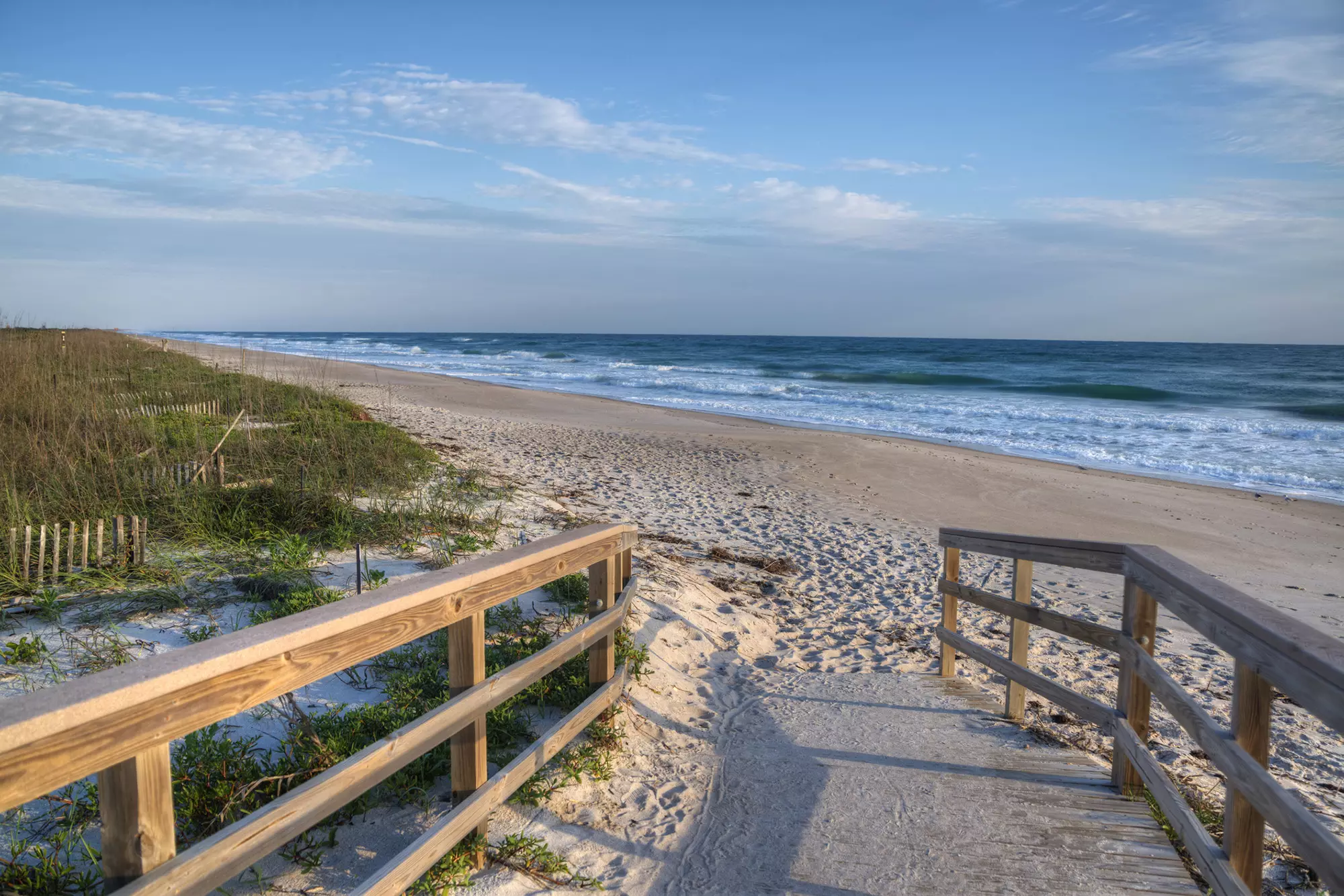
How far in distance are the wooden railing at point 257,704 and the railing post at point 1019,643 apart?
8.87 feet

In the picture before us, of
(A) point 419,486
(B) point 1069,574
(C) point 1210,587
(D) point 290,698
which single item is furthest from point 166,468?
(B) point 1069,574

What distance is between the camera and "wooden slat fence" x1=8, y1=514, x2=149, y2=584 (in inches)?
177

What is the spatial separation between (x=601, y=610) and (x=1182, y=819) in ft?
8.14

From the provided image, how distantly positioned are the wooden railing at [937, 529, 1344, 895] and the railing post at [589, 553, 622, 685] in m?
2.20

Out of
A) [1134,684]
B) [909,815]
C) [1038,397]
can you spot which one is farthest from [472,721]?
[1038,397]

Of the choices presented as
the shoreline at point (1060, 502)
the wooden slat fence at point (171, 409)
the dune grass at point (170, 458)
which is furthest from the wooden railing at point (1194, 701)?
the wooden slat fence at point (171, 409)

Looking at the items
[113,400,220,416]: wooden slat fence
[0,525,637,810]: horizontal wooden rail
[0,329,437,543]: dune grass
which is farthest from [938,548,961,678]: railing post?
[113,400,220,416]: wooden slat fence

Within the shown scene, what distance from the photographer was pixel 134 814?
151cm

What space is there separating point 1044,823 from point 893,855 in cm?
69

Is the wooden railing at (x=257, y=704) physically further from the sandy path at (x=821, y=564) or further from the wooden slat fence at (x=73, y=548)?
the wooden slat fence at (x=73, y=548)

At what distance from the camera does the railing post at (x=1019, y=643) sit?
445cm

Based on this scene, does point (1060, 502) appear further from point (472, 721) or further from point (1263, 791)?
point (472, 721)

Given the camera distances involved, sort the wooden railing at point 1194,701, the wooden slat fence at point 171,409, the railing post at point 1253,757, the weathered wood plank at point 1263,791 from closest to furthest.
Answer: the weathered wood plank at point 1263,791, the wooden railing at point 1194,701, the railing post at point 1253,757, the wooden slat fence at point 171,409

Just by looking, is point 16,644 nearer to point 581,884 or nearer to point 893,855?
point 581,884
